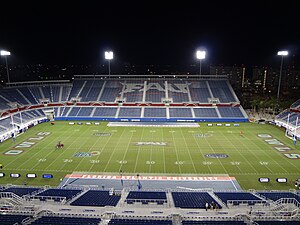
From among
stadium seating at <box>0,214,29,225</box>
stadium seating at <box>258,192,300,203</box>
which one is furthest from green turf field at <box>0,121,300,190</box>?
stadium seating at <box>0,214,29,225</box>

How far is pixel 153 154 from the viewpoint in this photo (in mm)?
33531

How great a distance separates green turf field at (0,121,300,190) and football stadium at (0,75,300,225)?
0.15 metres

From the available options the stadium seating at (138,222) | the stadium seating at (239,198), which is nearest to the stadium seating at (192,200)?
the stadium seating at (239,198)

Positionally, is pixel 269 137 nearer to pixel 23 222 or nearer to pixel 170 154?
pixel 170 154

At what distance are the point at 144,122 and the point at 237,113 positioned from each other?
2158cm

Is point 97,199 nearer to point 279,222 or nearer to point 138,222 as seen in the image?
point 138,222

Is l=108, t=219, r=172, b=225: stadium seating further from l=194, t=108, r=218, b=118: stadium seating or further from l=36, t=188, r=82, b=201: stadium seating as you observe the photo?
l=194, t=108, r=218, b=118: stadium seating

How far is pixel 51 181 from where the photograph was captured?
83.9ft

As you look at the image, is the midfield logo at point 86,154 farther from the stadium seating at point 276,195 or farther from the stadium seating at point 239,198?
the stadium seating at point 276,195

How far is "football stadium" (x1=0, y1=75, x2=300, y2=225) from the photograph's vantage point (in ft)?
50.9

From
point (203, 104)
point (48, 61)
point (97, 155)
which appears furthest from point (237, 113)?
point (48, 61)

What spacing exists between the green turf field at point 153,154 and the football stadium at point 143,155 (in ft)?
0.49

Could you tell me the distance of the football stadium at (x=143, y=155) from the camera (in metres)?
15.5

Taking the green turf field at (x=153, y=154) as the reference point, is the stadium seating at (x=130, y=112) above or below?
above
